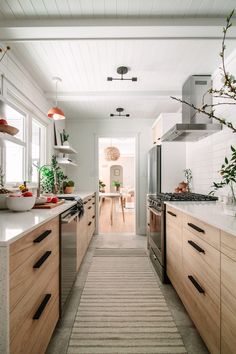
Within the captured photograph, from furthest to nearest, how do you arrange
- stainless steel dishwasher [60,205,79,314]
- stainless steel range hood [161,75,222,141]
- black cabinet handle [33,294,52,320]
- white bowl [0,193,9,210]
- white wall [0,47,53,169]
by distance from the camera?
stainless steel range hood [161,75,222,141], white wall [0,47,53,169], stainless steel dishwasher [60,205,79,314], white bowl [0,193,9,210], black cabinet handle [33,294,52,320]

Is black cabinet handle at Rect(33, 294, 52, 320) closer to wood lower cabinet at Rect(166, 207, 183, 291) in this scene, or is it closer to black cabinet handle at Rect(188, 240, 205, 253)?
black cabinet handle at Rect(188, 240, 205, 253)

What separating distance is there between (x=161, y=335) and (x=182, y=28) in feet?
8.15

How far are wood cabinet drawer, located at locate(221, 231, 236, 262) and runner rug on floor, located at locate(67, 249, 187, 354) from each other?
33.7 inches

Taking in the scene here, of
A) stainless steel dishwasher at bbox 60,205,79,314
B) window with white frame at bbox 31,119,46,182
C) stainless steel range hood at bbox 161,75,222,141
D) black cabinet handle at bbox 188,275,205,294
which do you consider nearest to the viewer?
A: black cabinet handle at bbox 188,275,205,294

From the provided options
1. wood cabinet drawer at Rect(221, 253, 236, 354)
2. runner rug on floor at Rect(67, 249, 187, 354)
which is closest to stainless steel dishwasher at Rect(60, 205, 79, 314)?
runner rug on floor at Rect(67, 249, 187, 354)

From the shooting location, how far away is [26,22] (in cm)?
184

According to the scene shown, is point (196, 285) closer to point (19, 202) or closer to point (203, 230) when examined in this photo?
point (203, 230)

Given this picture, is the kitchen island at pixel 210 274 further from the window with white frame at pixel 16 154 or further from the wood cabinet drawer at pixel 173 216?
the window with white frame at pixel 16 154

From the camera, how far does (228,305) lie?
1051 millimetres

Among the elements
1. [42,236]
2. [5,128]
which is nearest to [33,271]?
[42,236]

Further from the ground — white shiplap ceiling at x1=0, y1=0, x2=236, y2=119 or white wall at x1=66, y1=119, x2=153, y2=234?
white shiplap ceiling at x1=0, y1=0, x2=236, y2=119

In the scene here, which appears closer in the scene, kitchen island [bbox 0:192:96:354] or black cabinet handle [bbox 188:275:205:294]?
kitchen island [bbox 0:192:96:354]

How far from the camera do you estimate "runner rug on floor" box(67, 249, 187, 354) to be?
146 cm

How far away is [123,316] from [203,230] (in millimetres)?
1051
